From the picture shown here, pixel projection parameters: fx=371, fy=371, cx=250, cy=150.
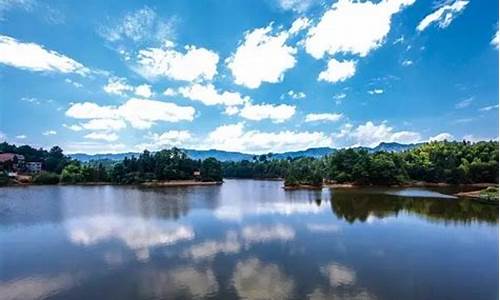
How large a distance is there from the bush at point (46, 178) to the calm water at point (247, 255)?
2915 centimetres

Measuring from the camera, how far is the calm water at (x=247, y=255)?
24.5 feet

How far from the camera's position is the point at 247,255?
394 inches

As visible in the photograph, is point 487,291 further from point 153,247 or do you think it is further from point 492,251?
point 153,247

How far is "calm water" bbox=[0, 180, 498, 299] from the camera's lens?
7.47m

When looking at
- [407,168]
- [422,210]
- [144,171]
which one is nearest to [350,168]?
[407,168]

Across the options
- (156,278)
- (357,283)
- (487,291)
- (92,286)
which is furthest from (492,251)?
(92,286)

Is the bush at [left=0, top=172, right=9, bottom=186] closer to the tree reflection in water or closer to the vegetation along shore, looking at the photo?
the vegetation along shore

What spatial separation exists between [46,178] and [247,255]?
136ft

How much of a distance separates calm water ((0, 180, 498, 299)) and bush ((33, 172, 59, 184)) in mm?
29149

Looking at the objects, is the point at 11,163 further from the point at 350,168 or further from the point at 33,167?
the point at 350,168

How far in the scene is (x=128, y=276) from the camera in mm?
8242

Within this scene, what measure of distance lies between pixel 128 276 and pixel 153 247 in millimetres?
2636

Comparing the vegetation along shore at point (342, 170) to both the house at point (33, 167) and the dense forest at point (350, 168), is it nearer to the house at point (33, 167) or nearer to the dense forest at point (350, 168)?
the dense forest at point (350, 168)

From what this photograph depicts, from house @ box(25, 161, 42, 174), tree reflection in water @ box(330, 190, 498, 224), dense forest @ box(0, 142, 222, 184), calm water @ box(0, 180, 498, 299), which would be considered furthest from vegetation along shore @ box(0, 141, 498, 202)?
calm water @ box(0, 180, 498, 299)
